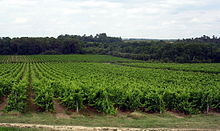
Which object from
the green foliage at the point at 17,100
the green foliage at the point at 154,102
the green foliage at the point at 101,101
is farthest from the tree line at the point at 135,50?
the green foliage at the point at 17,100

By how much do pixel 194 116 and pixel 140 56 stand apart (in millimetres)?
92122

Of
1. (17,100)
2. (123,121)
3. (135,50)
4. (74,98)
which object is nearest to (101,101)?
(74,98)

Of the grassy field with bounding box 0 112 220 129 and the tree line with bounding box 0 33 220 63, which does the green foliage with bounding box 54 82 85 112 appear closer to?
the grassy field with bounding box 0 112 220 129

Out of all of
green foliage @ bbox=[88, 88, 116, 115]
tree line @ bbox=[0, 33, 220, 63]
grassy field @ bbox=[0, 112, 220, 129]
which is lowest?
grassy field @ bbox=[0, 112, 220, 129]

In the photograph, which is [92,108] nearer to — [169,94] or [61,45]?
[169,94]

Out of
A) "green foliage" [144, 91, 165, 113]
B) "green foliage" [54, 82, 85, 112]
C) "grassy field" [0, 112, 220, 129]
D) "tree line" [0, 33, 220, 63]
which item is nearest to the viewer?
"grassy field" [0, 112, 220, 129]

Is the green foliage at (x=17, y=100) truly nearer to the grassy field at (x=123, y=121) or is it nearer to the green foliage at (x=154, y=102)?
the grassy field at (x=123, y=121)

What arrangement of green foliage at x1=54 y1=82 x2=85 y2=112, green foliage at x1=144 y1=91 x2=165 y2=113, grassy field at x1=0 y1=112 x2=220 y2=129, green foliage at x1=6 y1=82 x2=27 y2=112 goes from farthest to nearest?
1. green foliage at x1=144 y1=91 x2=165 y2=113
2. green foliage at x1=54 y1=82 x2=85 y2=112
3. green foliage at x1=6 y1=82 x2=27 y2=112
4. grassy field at x1=0 y1=112 x2=220 y2=129

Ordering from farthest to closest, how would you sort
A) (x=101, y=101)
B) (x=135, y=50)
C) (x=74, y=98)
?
(x=135, y=50)
(x=74, y=98)
(x=101, y=101)

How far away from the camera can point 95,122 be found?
16.7 meters

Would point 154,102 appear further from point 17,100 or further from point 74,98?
point 17,100

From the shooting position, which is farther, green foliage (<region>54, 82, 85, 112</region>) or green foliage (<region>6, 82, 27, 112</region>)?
green foliage (<region>54, 82, 85, 112</region>)

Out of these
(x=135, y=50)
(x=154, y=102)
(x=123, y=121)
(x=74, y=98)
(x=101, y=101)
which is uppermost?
(x=135, y=50)

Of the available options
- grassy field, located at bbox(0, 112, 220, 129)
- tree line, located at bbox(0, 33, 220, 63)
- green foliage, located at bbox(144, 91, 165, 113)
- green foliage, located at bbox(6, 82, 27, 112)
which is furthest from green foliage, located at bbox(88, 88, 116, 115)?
tree line, located at bbox(0, 33, 220, 63)
